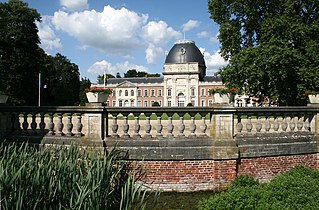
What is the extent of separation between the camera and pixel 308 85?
18.2 m

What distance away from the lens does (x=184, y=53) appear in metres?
87.3

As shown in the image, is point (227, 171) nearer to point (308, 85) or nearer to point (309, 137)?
point (309, 137)

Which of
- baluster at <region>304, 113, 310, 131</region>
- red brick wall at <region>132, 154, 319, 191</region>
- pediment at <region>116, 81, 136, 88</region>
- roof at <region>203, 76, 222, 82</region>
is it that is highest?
roof at <region>203, 76, 222, 82</region>

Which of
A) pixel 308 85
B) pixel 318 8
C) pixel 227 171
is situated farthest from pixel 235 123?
pixel 318 8

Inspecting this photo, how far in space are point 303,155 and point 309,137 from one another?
1.71 ft

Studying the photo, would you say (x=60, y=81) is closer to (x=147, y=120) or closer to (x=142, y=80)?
(x=142, y=80)

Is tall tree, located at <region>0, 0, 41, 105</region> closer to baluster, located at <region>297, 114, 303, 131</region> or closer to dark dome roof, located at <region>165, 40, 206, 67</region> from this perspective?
baluster, located at <region>297, 114, 303, 131</region>

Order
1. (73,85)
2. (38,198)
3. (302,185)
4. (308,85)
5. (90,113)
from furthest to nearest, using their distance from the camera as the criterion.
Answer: (73,85), (308,85), (90,113), (302,185), (38,198)

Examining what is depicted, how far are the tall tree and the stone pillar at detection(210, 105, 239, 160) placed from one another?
27.1 meters

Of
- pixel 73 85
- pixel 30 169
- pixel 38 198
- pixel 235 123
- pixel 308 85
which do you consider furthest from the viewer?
pixel 73 85

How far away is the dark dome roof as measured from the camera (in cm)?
8700

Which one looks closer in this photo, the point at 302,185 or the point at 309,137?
the point at 302,185

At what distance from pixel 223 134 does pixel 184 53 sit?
268 feet

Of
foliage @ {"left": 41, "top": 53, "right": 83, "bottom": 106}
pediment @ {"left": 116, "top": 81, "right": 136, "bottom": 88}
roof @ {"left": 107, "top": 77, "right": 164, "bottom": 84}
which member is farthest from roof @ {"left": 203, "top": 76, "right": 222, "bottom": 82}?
foliage @ {"left": 41, "top": 53, "right": 83, "bottom": 106}
